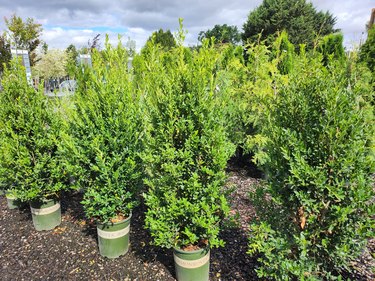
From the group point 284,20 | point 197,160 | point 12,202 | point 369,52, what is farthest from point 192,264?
point 284,20

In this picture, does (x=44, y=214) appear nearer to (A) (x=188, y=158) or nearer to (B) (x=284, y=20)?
(A) (x=188, y=158)

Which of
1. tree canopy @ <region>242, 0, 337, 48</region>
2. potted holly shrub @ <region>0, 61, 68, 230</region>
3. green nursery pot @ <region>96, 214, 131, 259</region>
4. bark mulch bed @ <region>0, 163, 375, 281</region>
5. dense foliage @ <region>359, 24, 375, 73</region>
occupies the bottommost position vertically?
bark mulch bed @ <region>0, 163, 375, 281</region>

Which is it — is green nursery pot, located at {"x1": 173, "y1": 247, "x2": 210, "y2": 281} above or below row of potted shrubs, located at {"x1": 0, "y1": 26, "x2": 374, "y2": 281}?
below

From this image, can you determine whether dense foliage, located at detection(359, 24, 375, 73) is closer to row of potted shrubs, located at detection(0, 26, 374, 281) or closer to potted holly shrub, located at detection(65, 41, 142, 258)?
row of potted shrubs, located at detection(0, 26, 374, 281)

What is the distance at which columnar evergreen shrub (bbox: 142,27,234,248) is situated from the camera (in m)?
2.29

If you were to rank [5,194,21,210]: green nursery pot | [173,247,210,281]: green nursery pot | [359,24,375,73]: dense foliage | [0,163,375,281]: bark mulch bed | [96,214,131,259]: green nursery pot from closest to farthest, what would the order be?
[173,247,210,281]: green nursery pot → [0,163,375,281]: bark mulch bed → [96,214,131,259]: green nursery pot → [5,194,21,210]: green nursery pot → [359,24,375,73]: dense foliage

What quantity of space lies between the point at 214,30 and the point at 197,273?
49288 millimetres

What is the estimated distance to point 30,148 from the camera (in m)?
3.47

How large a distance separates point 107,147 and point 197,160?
1.09 m

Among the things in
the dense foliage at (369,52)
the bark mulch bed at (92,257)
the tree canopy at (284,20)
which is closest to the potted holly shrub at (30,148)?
the bark mulch bed at (92,257)

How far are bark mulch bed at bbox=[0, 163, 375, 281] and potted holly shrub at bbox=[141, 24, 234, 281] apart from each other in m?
0.32

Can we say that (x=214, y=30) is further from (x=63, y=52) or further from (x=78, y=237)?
(x=78, y=237)

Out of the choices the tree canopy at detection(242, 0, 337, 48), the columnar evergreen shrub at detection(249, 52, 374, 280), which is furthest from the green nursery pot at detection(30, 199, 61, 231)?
the tree canopy at detection(242, 0, 337, 48)

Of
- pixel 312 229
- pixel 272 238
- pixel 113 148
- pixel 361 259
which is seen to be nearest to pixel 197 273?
pixel 272 238
